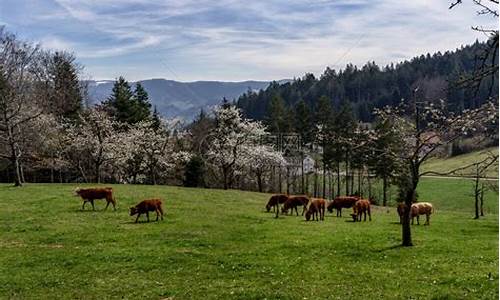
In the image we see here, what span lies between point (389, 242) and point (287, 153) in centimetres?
7242

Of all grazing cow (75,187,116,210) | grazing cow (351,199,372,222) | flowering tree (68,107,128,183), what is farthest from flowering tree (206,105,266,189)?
grazing cow (351,199,372,222)

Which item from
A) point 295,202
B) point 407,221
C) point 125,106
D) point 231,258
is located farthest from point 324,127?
point 231,258

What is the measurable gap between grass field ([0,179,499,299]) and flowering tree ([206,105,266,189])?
4047 centimetres

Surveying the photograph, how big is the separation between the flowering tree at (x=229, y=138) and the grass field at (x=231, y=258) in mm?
40471

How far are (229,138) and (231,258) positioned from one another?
56.1 metres

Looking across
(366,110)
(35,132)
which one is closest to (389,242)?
(35,132)

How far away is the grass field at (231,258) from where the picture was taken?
15.1m

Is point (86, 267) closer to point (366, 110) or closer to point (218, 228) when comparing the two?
point (218, 228)

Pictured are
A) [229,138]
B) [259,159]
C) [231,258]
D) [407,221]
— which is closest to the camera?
[231,258]

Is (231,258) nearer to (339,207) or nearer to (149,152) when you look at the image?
(339,207)

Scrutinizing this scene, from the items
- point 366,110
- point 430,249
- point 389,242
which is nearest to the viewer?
point 430,249

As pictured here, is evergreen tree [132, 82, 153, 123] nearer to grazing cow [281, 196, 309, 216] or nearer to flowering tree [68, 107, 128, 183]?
flowering tree [68, 107, 128, 183]

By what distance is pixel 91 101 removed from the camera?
93125 millimetres

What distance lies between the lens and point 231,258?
1947cm
